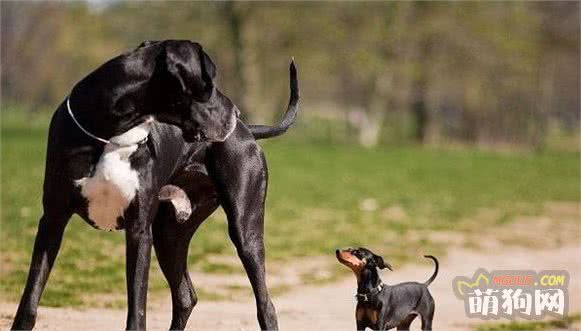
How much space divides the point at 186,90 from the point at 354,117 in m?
40.3

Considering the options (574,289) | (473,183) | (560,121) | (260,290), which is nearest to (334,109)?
(560,121)

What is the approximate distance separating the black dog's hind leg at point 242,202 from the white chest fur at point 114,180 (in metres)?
0.54

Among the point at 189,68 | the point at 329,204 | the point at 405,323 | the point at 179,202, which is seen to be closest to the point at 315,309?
the point at 405,323

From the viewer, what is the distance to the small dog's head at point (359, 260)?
570cm

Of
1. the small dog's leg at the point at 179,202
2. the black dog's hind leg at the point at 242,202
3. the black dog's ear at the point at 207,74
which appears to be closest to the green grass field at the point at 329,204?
the small dog's leg at the point at 179,202

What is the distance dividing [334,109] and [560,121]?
49.1 ft

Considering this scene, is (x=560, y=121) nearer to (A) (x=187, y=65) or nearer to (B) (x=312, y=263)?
(B) (x=312, y=263)

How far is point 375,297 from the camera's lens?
18.5ft

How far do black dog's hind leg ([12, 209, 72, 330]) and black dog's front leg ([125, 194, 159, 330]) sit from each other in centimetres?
32

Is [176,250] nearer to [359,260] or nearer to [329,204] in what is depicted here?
[359,260]

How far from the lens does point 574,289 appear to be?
955cm

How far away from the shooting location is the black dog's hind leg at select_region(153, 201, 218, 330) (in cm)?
591

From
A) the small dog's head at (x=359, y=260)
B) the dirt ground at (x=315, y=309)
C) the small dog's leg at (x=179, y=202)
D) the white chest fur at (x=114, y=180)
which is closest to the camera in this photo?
the white chest fur at (x=114, y=180)

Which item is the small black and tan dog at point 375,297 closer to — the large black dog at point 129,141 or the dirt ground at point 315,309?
the large black dog at point 129,141
